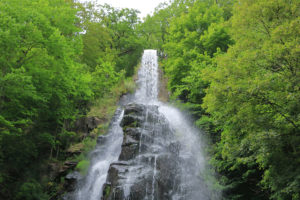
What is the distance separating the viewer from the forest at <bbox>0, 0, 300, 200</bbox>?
6320mm

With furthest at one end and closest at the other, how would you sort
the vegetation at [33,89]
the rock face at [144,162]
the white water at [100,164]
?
the white water at [100,164], the rock face at [144,162], the vegetation at [33,89]

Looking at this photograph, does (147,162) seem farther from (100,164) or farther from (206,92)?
(206,92)

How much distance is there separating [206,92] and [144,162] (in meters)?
5.37

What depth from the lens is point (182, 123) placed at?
15656 mm

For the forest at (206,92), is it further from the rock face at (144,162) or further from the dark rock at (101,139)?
the rock face at (144,162)

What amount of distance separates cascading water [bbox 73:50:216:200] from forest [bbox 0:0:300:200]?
1018 mm

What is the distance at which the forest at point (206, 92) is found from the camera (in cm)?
632

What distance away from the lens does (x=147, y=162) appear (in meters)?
11.4

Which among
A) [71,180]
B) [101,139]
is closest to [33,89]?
[71,180]

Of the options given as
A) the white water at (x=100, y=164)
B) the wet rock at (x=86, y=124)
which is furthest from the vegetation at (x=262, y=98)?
the wet rock at (x=86, y=124)

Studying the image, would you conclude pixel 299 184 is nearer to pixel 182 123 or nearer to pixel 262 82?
pixel 262 82

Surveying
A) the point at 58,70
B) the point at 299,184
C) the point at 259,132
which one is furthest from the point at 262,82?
the point at 58,70

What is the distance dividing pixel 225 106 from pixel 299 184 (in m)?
3.06

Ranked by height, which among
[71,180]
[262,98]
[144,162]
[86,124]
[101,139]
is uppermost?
[262,98]
